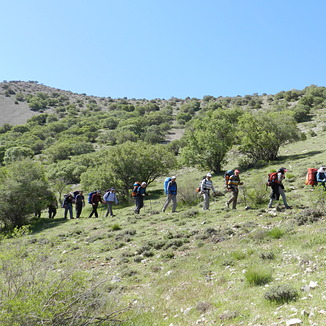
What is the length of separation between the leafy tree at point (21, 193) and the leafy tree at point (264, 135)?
69.3 feet

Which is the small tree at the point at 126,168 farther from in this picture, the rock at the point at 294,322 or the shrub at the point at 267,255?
the rock at the point at 294,322

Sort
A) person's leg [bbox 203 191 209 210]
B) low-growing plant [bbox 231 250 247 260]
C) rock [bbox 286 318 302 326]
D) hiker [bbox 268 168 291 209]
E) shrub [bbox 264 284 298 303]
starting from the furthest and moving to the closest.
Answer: person's leg [bbox 203 191 209 210] → hiker [bbox 268 168 291 209] → low-growing plant [bbox 231 250 247 260] → shrub [bbox 264 284 298 303] → rock [bbox 286 318 302 326]

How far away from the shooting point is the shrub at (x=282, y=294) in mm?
5211

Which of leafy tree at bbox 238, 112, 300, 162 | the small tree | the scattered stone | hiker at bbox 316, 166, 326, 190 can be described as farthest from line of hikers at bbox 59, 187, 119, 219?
leafy tree at bbox 238, 112, 300, 162

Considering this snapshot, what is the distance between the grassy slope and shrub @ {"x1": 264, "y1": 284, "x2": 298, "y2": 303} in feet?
0.43

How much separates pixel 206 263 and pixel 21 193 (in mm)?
17984

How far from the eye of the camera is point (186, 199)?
742 inches

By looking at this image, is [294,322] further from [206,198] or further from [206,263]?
[206,198]

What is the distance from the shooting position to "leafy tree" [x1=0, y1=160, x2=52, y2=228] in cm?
2116

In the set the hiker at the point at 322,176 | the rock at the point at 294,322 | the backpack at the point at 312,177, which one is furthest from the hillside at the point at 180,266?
the hiker at the point at 322,176

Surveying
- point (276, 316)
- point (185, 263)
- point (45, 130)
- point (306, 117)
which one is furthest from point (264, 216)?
point (45, 130)

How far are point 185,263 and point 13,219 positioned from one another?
17.9m

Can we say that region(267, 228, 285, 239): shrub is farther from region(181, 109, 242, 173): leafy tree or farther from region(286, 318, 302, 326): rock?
region(181, 109, 242, 173): leafy tree

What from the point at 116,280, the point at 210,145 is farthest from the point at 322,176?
the point at 210,145
